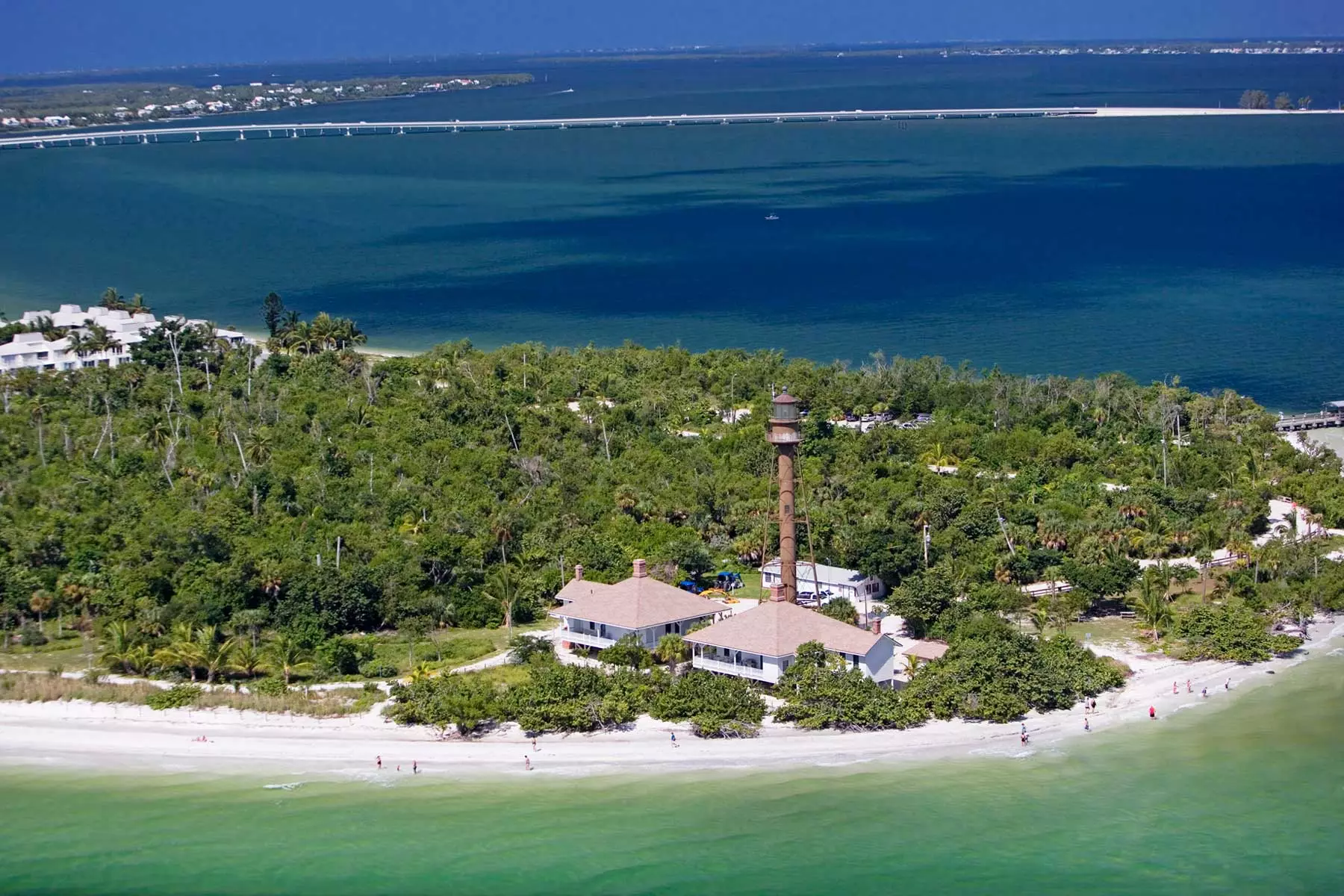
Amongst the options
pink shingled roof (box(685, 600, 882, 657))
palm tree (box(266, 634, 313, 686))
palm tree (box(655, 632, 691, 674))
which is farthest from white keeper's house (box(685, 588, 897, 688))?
palm tree (box(266, 634, 313, 686))

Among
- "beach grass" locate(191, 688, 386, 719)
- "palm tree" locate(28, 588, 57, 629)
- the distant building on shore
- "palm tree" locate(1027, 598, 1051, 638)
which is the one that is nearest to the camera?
"beach grass" locate(191, 688, 386, 719)

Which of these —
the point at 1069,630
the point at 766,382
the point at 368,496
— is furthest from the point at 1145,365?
the point at 368,496

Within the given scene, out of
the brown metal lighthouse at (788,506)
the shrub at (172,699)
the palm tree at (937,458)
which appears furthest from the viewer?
the palm tree at (937,458)

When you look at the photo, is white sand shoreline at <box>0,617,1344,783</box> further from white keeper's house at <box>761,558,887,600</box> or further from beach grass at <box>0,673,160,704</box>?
white keeper's house at <box>761,558,887,600</box>

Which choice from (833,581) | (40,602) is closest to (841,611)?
(833,581)

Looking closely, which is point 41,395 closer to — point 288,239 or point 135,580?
point 135,580

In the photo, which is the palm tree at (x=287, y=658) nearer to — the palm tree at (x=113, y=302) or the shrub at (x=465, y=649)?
the shrub at (x=465, y=649)

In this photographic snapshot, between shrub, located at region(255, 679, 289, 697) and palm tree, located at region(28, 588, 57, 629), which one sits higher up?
palm tree, located at region(28, 588, 57, 629)

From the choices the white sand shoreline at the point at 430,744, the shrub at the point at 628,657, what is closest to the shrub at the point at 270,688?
the white sand shoreline at the point at 430,744
